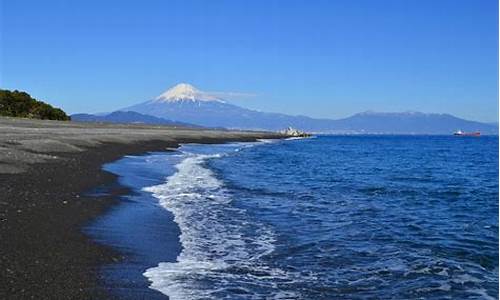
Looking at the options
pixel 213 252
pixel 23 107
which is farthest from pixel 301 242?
pixel 23 107

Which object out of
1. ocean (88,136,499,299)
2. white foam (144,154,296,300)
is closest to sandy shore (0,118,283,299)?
ocean (88,136,499,299)

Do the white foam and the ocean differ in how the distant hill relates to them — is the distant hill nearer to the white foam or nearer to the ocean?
the ocean

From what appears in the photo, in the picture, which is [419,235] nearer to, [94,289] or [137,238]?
[137,238]

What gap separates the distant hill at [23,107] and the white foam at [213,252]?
241ft

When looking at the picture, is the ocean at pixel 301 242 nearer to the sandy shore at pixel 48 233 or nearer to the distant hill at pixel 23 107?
the sandy shore at pixel 48 233

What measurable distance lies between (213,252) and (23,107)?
85733 millimetres

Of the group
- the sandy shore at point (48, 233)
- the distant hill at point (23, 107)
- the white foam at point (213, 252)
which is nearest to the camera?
the sandy shore at point (48, 233)

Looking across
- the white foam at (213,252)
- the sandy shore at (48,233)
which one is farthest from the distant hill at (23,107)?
the white foam at (213,252)

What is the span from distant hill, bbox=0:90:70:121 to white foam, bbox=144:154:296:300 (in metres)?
73.4

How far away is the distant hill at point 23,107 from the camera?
8638cm

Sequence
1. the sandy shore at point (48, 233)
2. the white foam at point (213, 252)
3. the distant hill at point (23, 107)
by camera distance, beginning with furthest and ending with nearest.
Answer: the distant hill at point (23, 107), the white foam at point (213, 252), the sandy shore at point (48, 233)

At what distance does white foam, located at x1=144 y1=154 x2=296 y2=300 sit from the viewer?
915cm

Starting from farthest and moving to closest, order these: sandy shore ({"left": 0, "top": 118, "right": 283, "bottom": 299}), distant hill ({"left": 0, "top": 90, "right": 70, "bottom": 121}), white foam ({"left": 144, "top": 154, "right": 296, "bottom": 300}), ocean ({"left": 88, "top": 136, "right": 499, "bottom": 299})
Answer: distant hill ({"left": 0, "top": 90, "right": 70, "bottom": 121}) < ocean ({"left": 88, "top": 136, "right": 499, "bottom": 299}) < white foam ({"left": 144, "top": 154, "right": 296, "bottom": 300}) < sandy shore ({"left": 0, "top": 118, "right": 283, "bottom": 299})

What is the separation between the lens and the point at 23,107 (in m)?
89.4
